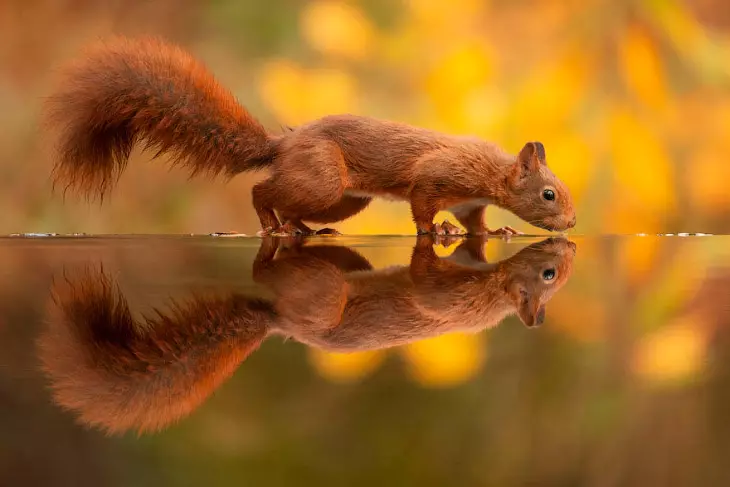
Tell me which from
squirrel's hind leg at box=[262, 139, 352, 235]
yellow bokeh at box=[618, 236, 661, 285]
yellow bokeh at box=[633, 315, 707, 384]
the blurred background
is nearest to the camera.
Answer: yellow bokeh at box=[633, 315, 707, 384]

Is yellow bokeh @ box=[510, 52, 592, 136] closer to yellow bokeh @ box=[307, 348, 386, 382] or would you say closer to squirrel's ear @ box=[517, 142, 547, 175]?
squirrel's ear @ box=[517, 142, 547, 175]

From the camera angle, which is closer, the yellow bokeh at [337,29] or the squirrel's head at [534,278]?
the squirrel's head at [534,278]

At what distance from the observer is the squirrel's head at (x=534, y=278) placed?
1.68 feet

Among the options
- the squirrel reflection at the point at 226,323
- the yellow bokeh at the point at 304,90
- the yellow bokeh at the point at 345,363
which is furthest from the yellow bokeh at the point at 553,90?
the yellow bokeh at the point at 345,363

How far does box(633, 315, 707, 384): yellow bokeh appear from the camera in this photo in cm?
32

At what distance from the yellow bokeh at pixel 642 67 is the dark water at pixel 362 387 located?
254 centimetres

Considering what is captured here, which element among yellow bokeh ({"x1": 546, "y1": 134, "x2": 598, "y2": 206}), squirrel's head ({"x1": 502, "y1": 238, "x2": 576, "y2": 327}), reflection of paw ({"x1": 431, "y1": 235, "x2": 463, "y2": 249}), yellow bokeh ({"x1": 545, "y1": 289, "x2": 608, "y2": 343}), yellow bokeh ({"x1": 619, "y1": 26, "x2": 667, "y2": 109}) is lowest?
yellow bokeh ({"x1": 545, "y1": 289, "x2": 608, "y2": 343})

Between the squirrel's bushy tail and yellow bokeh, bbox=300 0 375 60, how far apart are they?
1.16 metres

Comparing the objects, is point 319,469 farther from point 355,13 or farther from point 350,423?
point 355,13

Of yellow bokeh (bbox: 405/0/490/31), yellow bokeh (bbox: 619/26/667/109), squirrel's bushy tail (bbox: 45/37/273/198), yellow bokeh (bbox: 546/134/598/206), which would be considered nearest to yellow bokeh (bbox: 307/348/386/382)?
squirrel's bushy tail (bbox: 45/37/273/198)

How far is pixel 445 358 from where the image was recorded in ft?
1.13

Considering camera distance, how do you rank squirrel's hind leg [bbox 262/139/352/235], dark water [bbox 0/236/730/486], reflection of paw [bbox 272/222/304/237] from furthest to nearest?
reflection of paw [bbox 272/222/304/237] → squirrel's hind leg [bbox 262/139/352/235] → dark water [bbox 0/236/730/486]

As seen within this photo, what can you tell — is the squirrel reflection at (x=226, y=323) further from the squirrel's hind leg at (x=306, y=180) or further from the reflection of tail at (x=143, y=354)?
the squirrel's hind leg at (x=306, y=180)

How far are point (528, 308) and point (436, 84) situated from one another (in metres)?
2.41
